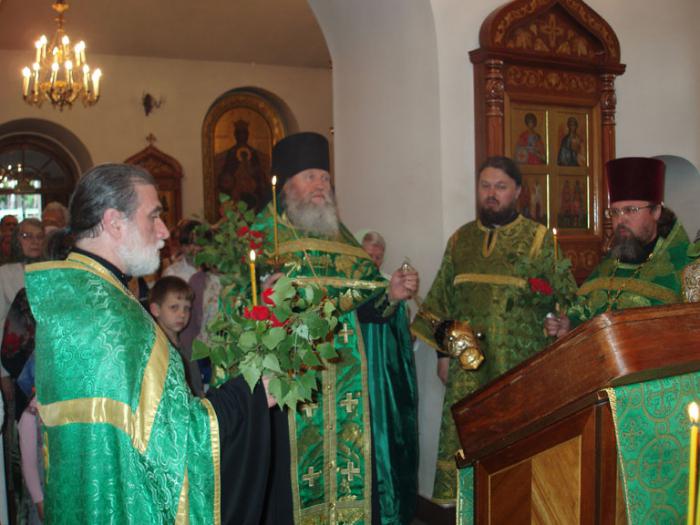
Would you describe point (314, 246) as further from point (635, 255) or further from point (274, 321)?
point (274, 321)

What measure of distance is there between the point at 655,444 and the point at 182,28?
11741mm

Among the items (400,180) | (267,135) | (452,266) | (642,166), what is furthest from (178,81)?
(642,166)

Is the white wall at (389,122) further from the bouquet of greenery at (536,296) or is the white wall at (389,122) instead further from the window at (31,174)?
the window at (31,174)

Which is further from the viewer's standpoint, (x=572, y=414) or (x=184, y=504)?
(x=184, y=504)

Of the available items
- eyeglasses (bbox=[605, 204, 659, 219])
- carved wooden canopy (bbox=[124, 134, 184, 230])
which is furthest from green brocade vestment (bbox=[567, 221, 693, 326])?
carved wooden canopy (bbox=[124, 134, 184, 230])

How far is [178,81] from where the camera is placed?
13.0 meters

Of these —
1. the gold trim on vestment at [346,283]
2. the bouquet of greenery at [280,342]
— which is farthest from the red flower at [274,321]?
the gold trim on vestment at [346,283]

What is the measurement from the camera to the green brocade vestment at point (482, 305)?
4.41m

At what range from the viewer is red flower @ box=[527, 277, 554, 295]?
3.97 meters

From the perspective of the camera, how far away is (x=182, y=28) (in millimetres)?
12250

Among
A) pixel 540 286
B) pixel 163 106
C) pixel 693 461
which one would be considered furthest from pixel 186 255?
pixel 163 106

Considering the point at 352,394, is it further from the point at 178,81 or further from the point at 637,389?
the point at 178,81

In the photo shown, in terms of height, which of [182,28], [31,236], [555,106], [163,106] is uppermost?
[182,28]

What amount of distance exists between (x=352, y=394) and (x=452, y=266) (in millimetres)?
1087
